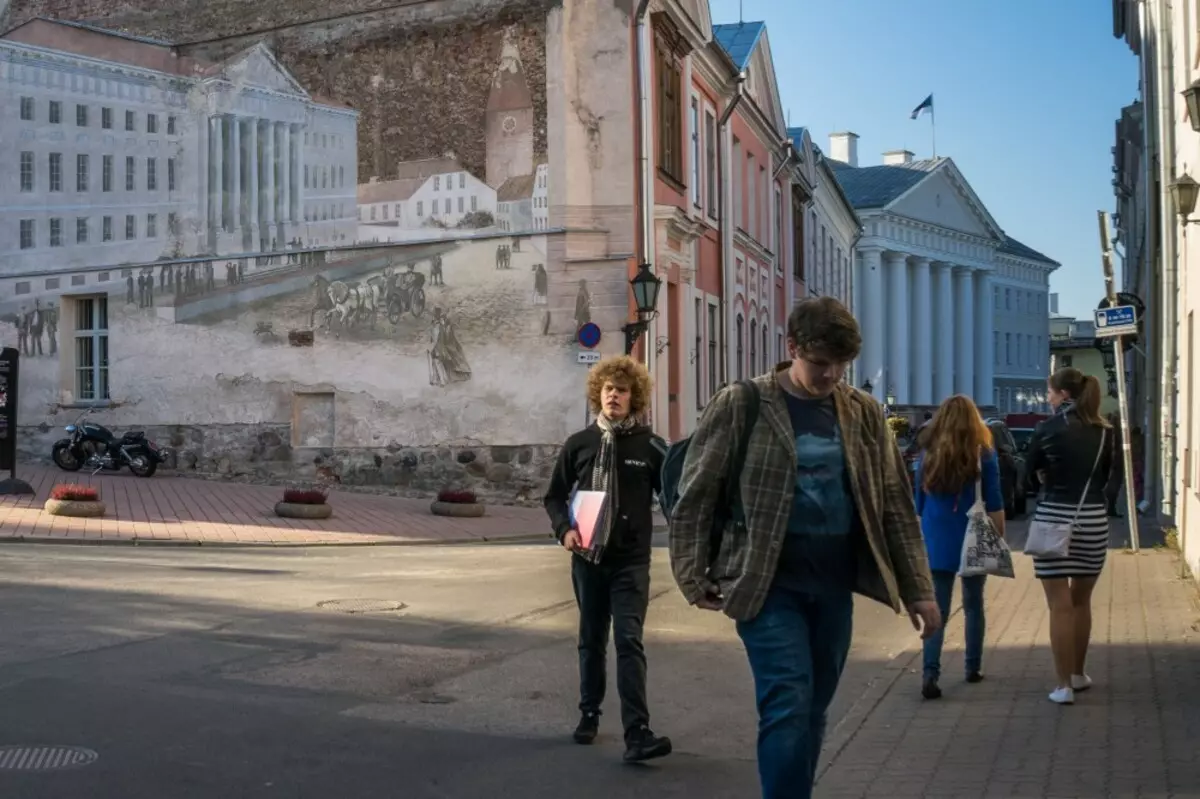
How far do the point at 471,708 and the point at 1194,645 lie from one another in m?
4.87

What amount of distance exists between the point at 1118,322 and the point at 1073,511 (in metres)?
9.25

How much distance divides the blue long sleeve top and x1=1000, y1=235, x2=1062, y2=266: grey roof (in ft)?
309

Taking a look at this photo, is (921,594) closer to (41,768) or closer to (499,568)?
(41,768)

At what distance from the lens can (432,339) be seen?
25.3 meters

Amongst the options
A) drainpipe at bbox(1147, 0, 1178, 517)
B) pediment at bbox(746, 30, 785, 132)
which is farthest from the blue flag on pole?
drainpipe at bbox(1147, 0, 1178, 517)

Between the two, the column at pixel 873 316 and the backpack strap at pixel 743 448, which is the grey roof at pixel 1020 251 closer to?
the column at pixel 873 316

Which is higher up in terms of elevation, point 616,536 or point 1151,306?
point 1151,306

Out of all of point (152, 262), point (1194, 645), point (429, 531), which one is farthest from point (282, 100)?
point (1194, 645)

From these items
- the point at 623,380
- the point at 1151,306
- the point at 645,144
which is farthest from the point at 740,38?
the point at 623,380

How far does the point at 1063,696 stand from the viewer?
7812 mm

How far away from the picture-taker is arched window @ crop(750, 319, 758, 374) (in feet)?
124

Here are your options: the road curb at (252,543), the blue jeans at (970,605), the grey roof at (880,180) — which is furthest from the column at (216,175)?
the grey roof at (880,180)

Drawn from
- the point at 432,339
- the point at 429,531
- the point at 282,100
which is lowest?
the point at 429,531

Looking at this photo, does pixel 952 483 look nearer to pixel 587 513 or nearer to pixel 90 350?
pixel 587 513
